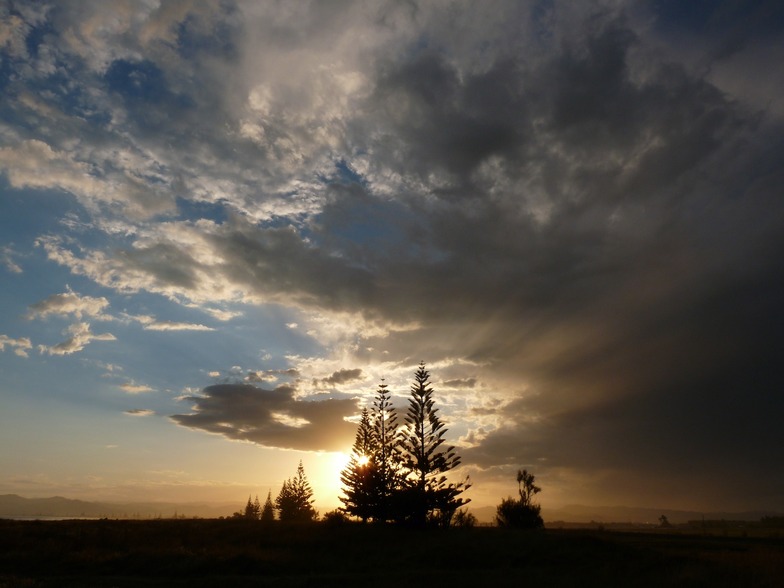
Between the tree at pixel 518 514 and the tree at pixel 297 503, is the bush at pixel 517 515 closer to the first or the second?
the tree at pixel 518 514

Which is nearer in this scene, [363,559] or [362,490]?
[363,559]

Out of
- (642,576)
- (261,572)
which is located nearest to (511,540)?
(642,576)

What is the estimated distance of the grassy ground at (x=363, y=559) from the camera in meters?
15.6

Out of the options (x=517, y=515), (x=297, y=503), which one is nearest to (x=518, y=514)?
(x=517, y=515)

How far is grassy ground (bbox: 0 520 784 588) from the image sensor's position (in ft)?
51.3

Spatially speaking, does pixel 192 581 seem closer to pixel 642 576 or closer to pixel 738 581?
pixel 642 576

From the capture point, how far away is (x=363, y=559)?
22.6 m

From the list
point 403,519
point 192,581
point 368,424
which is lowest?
point 192,581

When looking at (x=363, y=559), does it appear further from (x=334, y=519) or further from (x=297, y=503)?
Answer: (x=297, y=503)

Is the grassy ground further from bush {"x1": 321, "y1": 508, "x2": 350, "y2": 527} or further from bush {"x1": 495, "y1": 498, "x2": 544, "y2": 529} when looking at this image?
bush {"x1": 495, "y1": 498, "x2": 544, "y2": 529}

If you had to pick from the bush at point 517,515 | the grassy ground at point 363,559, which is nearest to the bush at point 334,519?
the grassy ground at point 363,559

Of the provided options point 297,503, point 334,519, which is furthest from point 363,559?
point 297,503

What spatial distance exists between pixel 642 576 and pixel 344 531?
58.1 feet

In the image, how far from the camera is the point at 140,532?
30750 mm
